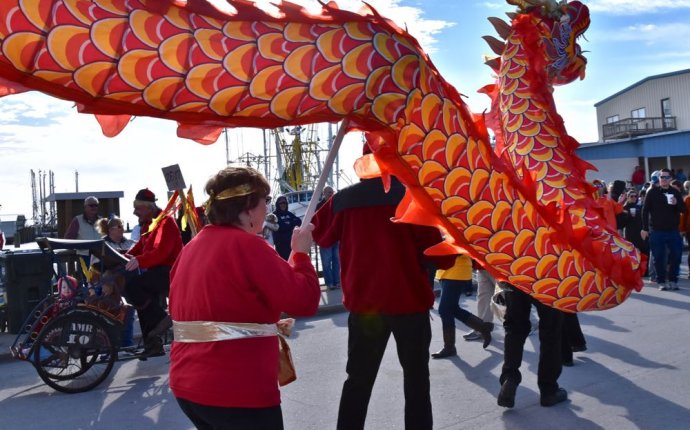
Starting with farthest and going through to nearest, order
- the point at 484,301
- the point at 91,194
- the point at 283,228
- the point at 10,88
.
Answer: the point at 283,228, the point at 91,194, the point at 484,301, the point at 10,88

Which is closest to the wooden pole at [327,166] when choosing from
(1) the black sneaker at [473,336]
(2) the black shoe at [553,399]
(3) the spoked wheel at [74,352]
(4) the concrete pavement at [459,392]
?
(4) the concrete pavement at [459,392]

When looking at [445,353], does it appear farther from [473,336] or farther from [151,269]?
[151,269]

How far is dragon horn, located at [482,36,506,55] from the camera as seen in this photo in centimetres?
Answer: 470

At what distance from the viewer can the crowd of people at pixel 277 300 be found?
103 inches

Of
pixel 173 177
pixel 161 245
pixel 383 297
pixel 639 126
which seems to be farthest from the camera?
pixel 639 126

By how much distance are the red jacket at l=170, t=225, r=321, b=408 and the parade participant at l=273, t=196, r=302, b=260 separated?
9584 millimetres

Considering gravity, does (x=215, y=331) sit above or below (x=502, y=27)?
below

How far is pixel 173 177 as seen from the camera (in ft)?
21.5

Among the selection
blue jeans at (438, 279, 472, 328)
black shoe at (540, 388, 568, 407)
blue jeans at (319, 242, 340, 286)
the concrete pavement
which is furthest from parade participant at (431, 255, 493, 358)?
blue jeans at (319, 242, 340, 286)

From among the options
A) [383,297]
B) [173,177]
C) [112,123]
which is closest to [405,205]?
[383,297]

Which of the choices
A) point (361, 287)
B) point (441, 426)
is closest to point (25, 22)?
point (361, 287)

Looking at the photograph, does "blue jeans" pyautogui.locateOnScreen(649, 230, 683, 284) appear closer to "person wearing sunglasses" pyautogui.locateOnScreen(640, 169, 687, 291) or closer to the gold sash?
"person wearing sunglasses" pyautogui.locateOnScreen(640, 169, 687, 291)

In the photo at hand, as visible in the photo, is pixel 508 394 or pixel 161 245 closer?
pixel 508 394

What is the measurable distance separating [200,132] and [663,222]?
10.3 metres
